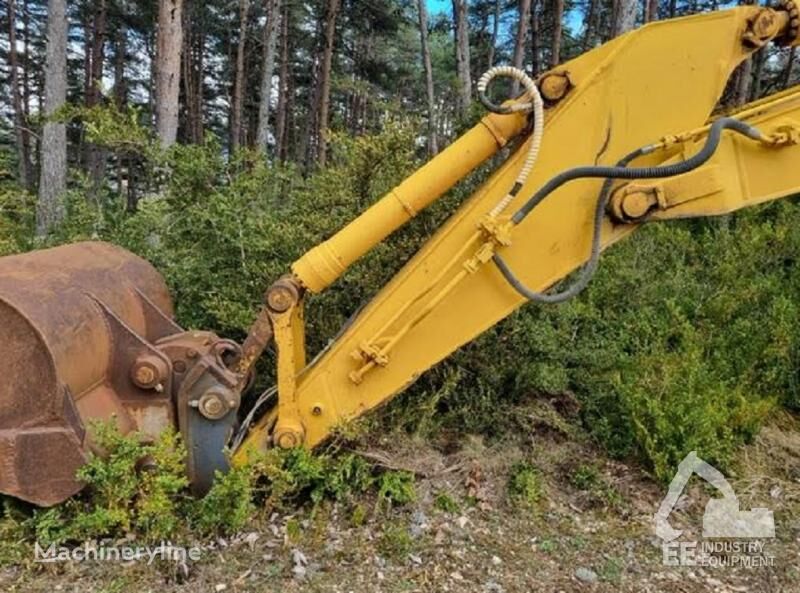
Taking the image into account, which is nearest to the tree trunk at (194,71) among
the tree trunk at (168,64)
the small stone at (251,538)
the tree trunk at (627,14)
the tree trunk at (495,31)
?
the tree trunk at (495,31)

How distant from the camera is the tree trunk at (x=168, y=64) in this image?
23.3 feet

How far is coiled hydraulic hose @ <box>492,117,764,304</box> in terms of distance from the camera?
2605 millimetres

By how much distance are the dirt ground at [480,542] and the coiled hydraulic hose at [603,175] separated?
1300 mm

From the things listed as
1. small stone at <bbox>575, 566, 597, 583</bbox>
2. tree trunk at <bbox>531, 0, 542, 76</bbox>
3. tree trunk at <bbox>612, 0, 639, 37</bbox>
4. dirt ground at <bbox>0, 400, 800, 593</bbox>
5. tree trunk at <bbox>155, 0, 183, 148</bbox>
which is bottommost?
small stone at <bbox>575, 566, 597, 583</bbox>

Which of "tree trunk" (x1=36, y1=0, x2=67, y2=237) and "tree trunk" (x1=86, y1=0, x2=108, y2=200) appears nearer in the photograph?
"tree trunk" (x1=36, y1=0, x2=67, y2=237)

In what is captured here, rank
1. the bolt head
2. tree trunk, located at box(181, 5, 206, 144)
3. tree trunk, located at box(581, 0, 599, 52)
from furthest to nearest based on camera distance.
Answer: tree trunk, located at box(181, 5, 206, 144) < tree trunk, located at box(581, 0, 599, 52) < the bolt head

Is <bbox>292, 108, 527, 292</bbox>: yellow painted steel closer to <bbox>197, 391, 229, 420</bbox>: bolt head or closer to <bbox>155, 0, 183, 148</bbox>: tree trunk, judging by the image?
<bbox>197, 391, 229, 420</bbox>: bolt head

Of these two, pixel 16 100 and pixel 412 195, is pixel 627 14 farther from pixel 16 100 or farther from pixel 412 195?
pixel 16 100

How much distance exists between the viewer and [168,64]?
7.16 meters

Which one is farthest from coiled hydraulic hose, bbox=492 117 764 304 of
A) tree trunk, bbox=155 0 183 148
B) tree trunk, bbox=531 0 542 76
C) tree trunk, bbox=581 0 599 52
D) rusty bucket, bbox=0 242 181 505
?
tree trunk, bbox=581 0 599 52

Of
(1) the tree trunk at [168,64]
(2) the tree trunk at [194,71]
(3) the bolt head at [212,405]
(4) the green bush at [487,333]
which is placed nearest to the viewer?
(3) the bolt head at [212,405]

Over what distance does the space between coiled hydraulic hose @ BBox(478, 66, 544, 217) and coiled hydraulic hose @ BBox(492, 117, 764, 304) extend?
85 millimetres

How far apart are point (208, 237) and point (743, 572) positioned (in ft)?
13.9

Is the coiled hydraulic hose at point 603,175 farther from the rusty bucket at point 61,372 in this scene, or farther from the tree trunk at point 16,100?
the tree trunk at point 16,100
